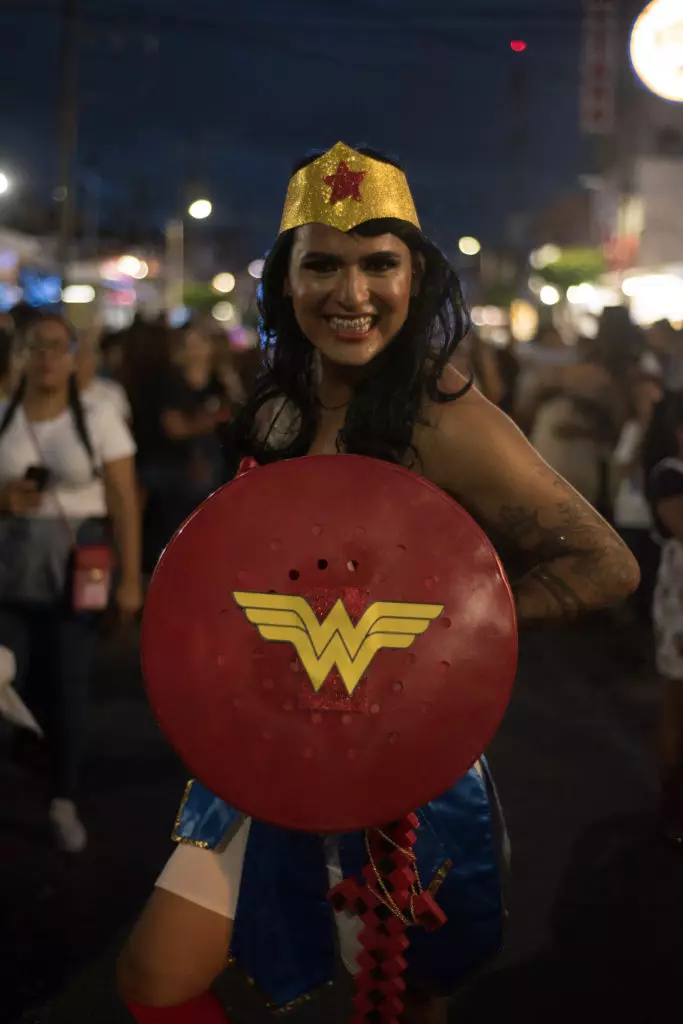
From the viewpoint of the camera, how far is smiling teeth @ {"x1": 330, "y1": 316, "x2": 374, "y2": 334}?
7.45 feet

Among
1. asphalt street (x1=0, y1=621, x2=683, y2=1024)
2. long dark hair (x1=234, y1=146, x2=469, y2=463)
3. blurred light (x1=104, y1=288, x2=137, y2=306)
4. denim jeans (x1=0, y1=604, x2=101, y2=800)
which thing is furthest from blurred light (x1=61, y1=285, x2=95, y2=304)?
long dark hair (x1=234, y1=146, x2=469, y2=463)

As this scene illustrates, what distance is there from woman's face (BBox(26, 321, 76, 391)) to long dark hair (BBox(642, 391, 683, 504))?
7.12ft

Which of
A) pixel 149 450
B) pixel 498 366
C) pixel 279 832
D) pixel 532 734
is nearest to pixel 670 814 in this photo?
pixel 532 734

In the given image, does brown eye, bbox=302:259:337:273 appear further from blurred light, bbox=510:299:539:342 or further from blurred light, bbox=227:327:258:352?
blurred light, bbox=510:299:539:342

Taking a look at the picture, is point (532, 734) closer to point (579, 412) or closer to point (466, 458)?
point (579, 412)

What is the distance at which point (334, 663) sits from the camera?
5.48 feet

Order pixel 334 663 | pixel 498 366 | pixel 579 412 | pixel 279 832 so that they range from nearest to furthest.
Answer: pixel 334 663 < pixel 279 832 < pixel 579 412 < pixel 498 366

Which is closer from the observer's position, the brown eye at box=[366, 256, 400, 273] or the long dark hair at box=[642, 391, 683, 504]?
the brown eye at box=[366, 256, 400, 273]

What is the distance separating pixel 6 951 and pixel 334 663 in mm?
2457

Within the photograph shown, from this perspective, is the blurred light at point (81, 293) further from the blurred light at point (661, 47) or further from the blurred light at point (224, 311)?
the blurred light at point (224, 311)

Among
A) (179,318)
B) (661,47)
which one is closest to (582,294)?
(661,47)

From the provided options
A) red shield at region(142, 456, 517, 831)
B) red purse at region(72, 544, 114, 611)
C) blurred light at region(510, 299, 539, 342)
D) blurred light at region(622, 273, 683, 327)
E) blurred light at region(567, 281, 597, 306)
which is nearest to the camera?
red shield at region(142, 456, 517, 831)

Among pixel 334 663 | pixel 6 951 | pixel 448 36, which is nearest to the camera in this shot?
pixel 334 663

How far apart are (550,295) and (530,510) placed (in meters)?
31.0
